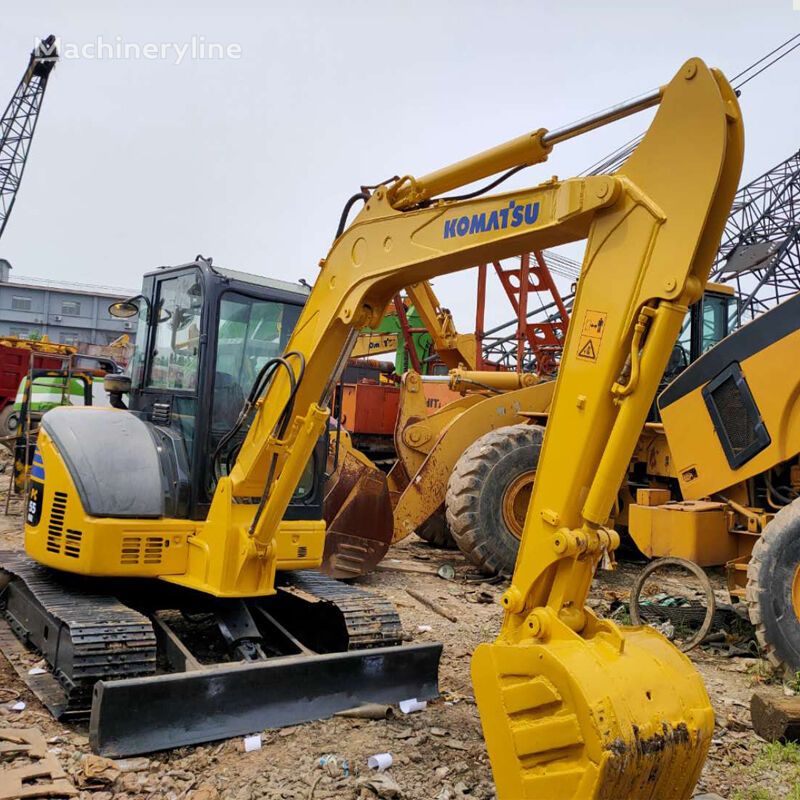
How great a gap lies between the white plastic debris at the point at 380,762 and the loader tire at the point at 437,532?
17.8 ft

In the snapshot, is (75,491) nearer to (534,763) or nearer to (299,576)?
(299,576)

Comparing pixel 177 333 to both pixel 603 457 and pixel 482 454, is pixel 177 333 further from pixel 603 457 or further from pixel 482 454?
pixel 482 454

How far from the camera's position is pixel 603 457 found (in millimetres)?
2686

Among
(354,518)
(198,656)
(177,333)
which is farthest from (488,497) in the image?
(177,333)

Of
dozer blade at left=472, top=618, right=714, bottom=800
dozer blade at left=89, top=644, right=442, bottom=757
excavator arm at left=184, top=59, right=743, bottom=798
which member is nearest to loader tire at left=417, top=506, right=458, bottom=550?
dozer blade at left=89, top=644, right=442, bottom=757

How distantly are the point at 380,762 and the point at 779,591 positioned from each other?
108 inches

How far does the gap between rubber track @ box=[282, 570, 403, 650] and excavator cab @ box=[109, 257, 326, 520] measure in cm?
49

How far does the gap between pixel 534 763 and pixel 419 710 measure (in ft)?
5.77

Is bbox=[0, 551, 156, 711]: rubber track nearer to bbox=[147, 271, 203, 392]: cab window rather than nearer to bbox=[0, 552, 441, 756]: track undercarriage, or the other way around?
bbox=[0, 552, 441, 756]: track undercarriage

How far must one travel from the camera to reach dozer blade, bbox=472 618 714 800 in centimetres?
242

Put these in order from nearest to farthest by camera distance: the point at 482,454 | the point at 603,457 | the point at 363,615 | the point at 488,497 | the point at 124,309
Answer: the point at 603,457, the point at 363,615, the point at 124,309, the point at 488,497, the point at 482,454

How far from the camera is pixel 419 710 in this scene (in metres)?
4.22

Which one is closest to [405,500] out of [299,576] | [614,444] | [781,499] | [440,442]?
[440,442]

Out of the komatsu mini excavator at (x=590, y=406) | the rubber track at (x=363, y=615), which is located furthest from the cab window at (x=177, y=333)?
the rubber track at (x=363, y=615)
